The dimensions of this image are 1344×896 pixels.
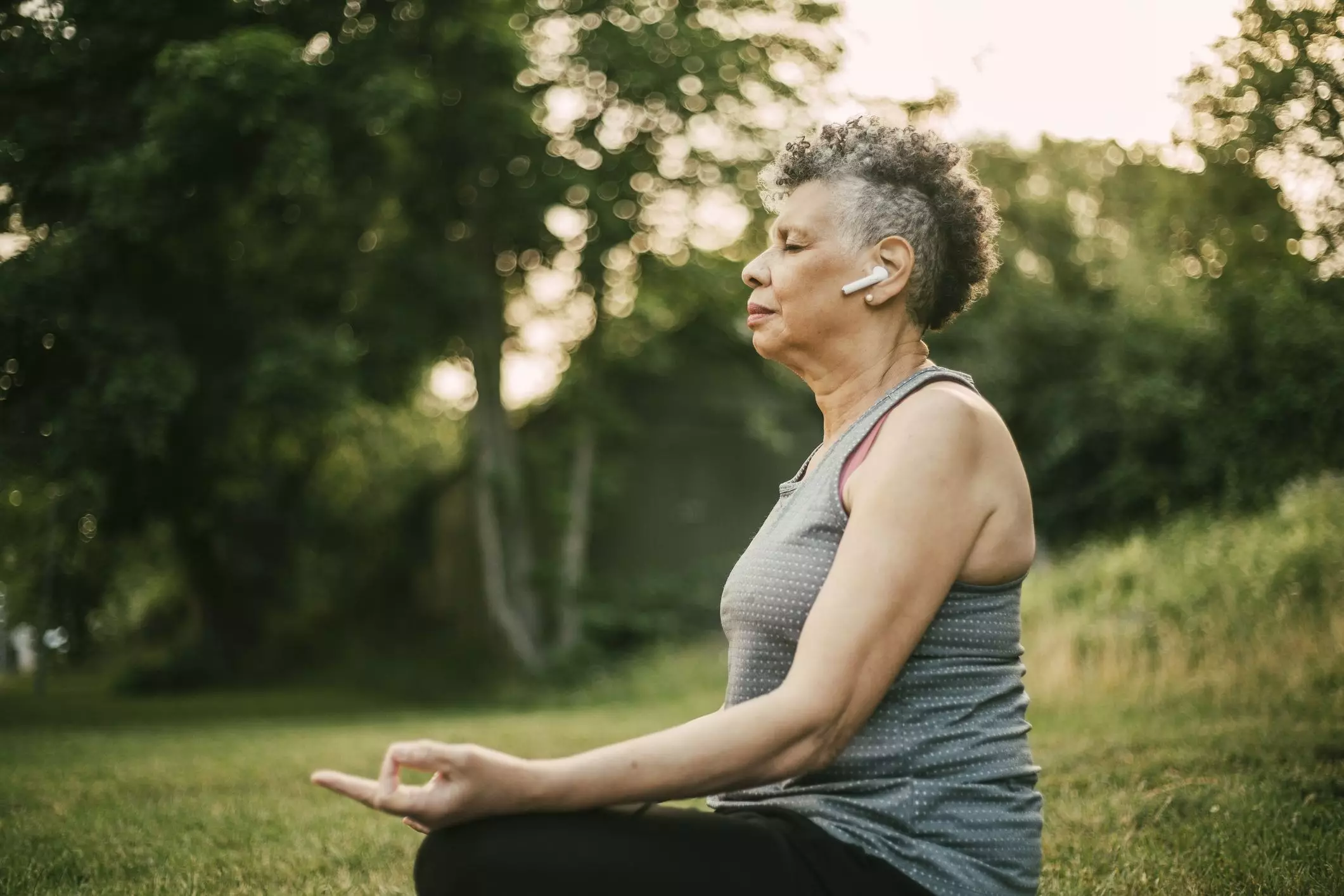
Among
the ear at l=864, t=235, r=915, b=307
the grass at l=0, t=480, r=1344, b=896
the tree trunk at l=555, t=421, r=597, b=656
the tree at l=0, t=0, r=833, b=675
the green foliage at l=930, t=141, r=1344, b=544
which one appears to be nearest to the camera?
the ear at l=864, t=235, r=915, b=307

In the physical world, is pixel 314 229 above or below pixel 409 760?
below

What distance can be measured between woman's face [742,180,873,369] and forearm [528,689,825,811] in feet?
2.60

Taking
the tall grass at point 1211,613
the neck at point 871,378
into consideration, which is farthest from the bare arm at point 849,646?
the tall grass at point 1211,613

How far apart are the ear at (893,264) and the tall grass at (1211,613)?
5.34 m

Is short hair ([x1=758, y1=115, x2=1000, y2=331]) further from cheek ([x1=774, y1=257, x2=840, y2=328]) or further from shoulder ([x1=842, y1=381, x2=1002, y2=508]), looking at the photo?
shoulder ([x1=842, y1=381, x2=1002, y2=508])

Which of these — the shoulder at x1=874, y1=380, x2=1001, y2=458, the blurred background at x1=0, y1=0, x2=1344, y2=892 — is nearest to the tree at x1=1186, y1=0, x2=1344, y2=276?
the blurred background at x1=0, y1=0, x2=1344, y2=892

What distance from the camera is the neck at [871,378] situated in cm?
216

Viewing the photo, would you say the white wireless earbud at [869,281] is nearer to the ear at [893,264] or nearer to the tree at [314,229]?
the ear at [893,264]

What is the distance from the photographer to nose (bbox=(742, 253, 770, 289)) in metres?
2.26

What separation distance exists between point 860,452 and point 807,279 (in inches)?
17.0

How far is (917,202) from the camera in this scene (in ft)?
6.99

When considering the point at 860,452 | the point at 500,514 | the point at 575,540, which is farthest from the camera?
the point at 575,540

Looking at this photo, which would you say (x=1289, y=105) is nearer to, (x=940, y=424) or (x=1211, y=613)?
(x=1211, y=613)

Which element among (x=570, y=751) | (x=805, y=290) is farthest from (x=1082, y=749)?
(x=805, y=290)
